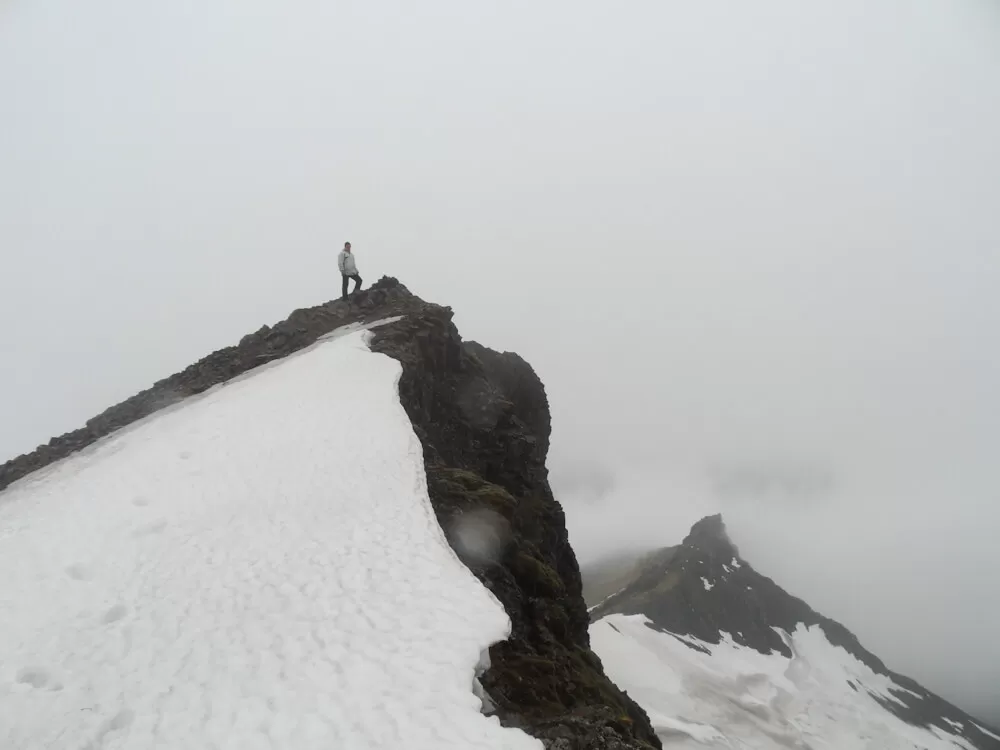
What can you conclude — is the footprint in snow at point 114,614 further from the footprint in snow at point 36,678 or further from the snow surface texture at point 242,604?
the footprint in snow at point 36,678

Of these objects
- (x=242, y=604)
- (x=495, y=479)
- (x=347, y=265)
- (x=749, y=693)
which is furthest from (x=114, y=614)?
(x=749, y=693)

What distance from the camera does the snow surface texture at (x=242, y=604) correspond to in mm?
7059

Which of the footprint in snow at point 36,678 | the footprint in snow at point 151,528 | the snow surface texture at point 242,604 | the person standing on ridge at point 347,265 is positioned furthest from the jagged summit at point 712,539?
the footprint in snow at point 36,678

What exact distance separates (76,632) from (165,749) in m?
3.21

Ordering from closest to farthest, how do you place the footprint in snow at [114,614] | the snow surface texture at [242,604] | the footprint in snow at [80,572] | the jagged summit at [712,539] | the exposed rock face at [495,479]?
the snow surface texture at [242,604]
the footprint in snow at [114,614]
the exposed rock face at [495,479]
the footprint in snow at [80,572]
the jagged summit at [712,539]

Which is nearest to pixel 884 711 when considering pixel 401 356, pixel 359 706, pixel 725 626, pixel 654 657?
pixel 725 626

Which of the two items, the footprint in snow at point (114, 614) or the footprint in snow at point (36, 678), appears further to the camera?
the footprint in snow at point (114, 614)

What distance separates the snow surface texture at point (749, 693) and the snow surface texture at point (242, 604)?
→ 71818 millimetres

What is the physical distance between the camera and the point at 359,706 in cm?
720

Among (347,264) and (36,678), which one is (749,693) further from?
(36,678)

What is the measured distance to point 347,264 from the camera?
31.1m

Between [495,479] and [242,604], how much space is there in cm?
1324

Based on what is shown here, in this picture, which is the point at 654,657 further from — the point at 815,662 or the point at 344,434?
the point at 344,434

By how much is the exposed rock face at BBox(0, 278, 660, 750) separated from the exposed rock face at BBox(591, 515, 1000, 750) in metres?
103
